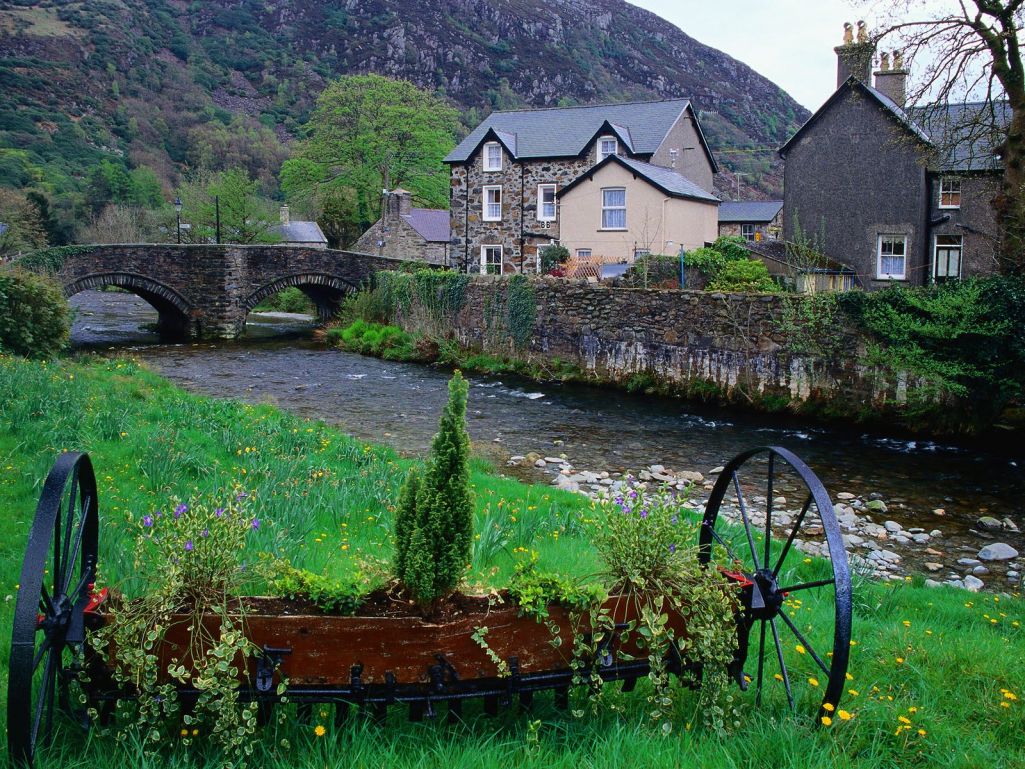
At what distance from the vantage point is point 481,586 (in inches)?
158

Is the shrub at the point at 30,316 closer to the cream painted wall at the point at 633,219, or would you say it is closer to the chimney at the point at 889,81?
the cream painted wall at the point at 633,219

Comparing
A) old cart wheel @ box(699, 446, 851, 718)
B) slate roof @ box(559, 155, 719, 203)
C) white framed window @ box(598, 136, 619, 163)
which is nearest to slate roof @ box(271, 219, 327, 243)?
white framed window @ box(598, 136, 619, 163)

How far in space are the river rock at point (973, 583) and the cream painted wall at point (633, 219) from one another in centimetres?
2419

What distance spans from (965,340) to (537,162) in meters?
25.1

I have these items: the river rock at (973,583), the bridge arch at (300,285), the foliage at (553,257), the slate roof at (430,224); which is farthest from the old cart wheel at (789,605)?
the slate roof at (430,224)

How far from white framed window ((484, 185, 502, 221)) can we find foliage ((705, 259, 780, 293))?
17420 millimetres

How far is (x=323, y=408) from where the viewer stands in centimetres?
1838

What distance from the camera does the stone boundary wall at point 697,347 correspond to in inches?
736

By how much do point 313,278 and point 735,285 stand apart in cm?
2098

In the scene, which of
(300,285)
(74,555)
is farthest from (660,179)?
(74,555)

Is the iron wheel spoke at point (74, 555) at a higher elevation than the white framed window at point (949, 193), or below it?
below

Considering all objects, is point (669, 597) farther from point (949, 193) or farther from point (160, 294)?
point (160, 294)

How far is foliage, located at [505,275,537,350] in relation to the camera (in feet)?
83.7

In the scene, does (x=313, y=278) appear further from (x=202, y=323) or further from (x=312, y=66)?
(x=312, y=66)
